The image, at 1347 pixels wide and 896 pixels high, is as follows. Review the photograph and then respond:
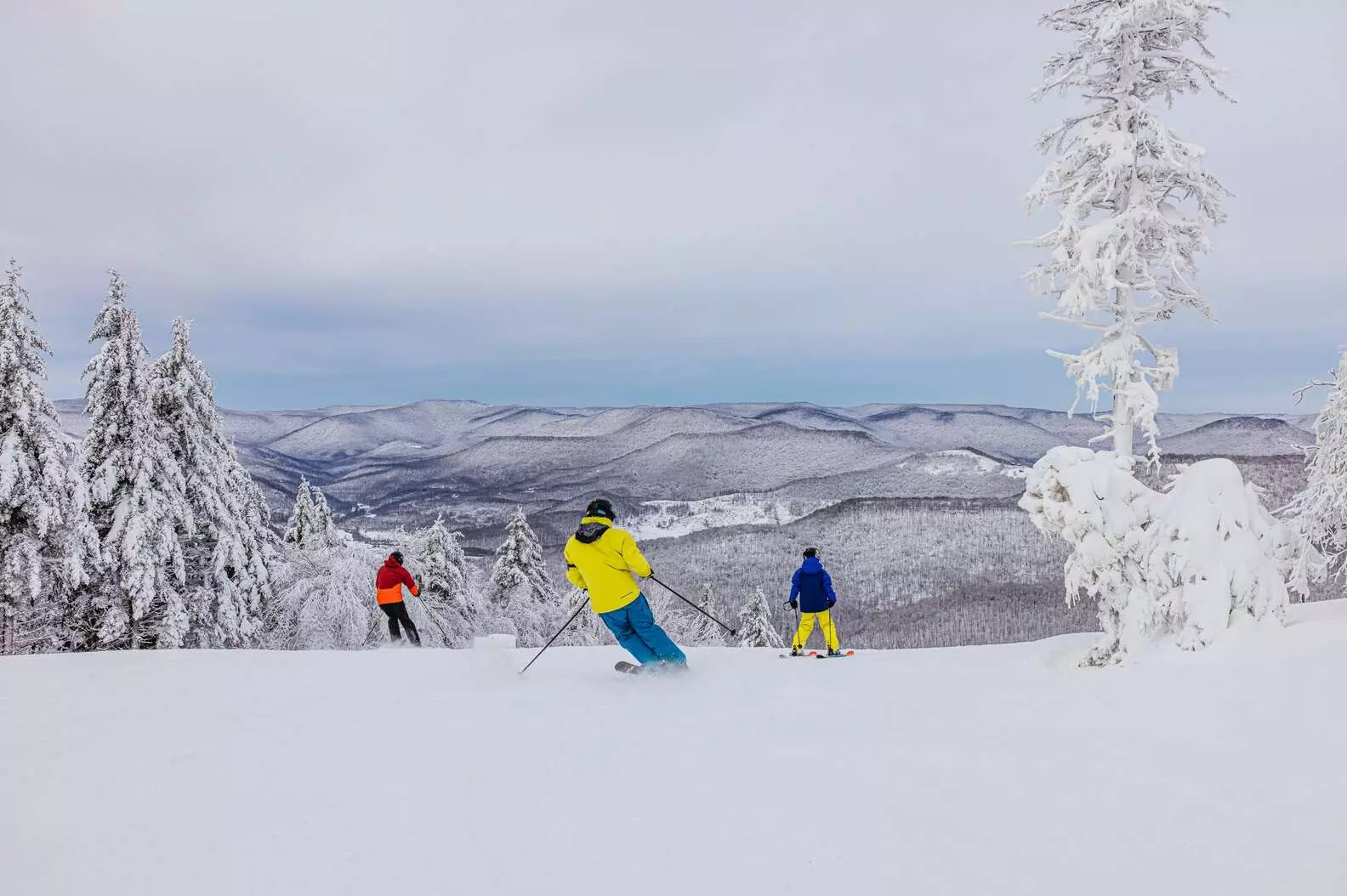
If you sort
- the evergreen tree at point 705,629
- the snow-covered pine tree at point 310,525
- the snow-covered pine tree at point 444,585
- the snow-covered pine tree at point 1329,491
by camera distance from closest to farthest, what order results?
the snow-covered pine tree at point 1329,491, the snow-covered pine tree at point 444,585, the snow-covered pine tree at point 310,525, the evergreen tree at point 705,629

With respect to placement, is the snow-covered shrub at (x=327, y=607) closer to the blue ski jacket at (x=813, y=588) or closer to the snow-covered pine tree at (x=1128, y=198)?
the blue ski jacket at (x=813, y=588)

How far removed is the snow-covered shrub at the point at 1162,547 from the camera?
893cm

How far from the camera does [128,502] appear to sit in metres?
17.3

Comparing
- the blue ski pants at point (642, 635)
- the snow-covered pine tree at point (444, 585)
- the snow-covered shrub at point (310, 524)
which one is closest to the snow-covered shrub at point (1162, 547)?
the blue ski pants at point (642, 635)

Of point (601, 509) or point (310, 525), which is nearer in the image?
point (601, 509)

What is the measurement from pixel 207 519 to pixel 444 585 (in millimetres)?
9748

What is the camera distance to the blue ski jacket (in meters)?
11.1

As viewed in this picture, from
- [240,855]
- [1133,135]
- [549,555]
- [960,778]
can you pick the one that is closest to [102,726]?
[240,855]

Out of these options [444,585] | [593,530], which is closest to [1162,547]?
[593,530]

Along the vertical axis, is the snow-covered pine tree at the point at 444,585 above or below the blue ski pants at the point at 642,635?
below

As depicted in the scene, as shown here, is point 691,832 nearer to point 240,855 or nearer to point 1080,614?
point 240,855

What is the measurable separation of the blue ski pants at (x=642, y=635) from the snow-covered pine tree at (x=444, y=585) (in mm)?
16667

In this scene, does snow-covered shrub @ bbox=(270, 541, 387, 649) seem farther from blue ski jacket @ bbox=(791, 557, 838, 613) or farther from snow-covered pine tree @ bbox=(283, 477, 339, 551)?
blue ski jacket @ bbox=(791, 557, 838, 613)

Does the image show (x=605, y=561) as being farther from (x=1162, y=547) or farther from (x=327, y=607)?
(x=327, y=607)
